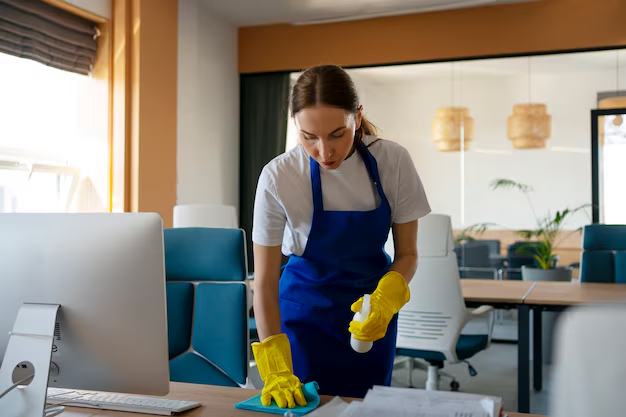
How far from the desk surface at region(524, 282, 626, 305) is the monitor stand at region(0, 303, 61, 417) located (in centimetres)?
231

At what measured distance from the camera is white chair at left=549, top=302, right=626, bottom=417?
2.32 ft

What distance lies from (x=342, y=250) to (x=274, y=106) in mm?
4752

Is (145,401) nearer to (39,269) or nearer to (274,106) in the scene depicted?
(39,269)

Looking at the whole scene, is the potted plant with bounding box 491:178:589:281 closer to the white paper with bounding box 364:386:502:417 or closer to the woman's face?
the woman's face

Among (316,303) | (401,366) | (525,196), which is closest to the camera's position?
(316,303)

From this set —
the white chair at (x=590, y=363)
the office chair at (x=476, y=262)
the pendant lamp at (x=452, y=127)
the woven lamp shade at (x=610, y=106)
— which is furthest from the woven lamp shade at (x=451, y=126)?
the white chair at (x=590, y=363)

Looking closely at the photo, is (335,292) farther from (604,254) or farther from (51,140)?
(51,140)

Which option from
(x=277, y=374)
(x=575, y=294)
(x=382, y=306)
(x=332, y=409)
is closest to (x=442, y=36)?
(x=575, y=294)

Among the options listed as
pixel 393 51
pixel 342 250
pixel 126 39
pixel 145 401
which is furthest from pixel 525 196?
pixel 145 401

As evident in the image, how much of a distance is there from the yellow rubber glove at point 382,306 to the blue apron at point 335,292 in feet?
0.43

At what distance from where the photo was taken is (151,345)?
4.02ft

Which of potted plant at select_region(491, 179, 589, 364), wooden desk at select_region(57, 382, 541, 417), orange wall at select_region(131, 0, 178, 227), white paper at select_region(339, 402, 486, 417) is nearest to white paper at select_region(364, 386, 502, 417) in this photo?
white paper at select_region(339, 402, 486, 417)

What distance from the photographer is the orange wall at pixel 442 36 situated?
211 inches

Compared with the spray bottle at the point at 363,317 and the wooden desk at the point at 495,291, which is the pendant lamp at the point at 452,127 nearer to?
the wooden desk at the point at 495,291
